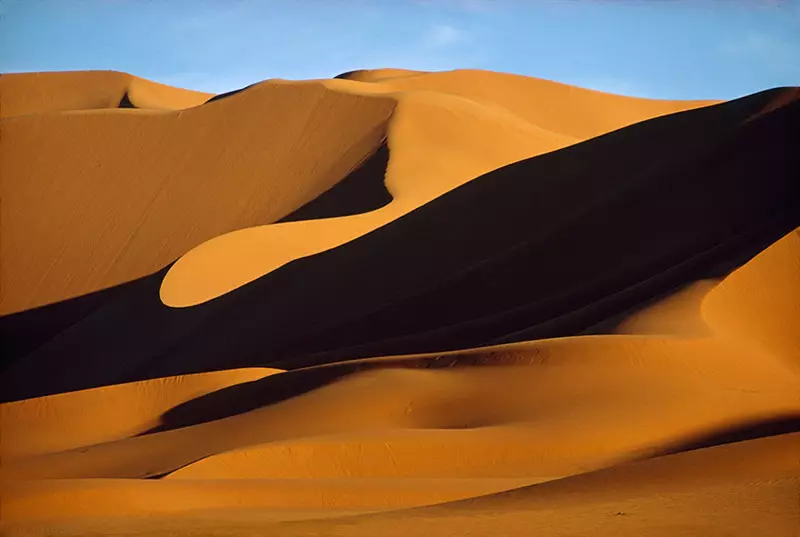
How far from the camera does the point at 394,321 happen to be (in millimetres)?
26766

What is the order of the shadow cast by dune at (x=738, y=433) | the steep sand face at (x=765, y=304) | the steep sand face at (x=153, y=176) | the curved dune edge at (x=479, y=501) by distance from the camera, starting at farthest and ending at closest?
the steep sand face at (x=153, y=176), the steep sand face at (x=765, y=304), the shadow cast by dune at (x=738, y=433), the curved dune edge at (x=479, y=501)

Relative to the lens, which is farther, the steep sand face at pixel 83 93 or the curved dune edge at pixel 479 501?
the steep sand face at pixel 83 93

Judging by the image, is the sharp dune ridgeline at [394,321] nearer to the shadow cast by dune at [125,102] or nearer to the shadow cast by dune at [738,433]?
the shadow cast by dune at [738,433]

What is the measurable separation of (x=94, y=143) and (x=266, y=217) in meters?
9.39

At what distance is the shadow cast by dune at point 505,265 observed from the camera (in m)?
23.6

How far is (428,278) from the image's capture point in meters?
28.6

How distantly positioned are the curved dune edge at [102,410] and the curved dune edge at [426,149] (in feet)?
25.4

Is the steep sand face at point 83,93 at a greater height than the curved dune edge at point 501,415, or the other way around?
the steep sand face at point 83,93

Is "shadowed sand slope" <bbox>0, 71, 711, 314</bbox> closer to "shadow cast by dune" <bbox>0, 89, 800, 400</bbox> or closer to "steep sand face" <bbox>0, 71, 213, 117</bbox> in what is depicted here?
"shadow cast by dune" <bbox>0, 89, 800, 400</bbox>

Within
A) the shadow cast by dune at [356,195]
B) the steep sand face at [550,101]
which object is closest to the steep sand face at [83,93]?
the steep sand face at [550,101]

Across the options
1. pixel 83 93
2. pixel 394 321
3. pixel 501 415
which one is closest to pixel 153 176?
pixel 394 321

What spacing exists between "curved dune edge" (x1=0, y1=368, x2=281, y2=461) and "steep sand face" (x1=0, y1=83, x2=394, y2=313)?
14.9 m

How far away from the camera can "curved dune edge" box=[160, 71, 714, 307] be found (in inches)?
1220

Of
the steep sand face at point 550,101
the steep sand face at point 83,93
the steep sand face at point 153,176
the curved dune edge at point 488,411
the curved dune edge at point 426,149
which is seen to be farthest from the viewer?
the steep sand face at point 83,93
